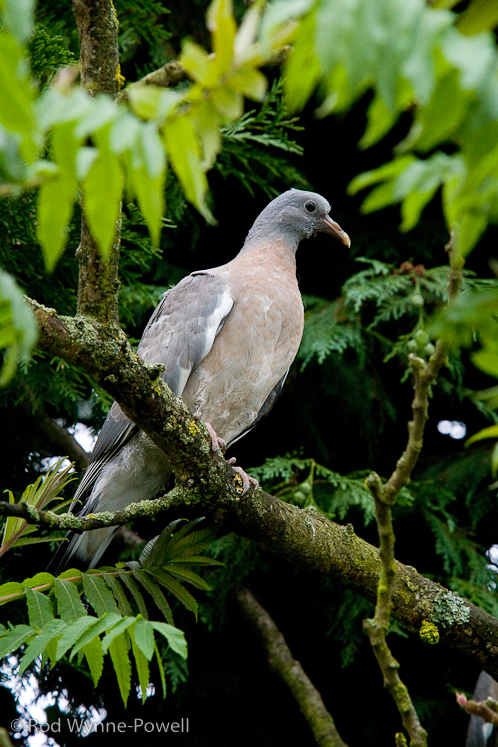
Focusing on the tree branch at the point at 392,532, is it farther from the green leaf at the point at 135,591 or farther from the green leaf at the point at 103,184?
the green leaf at the point at 135,591

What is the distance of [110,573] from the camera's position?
7.68 feet

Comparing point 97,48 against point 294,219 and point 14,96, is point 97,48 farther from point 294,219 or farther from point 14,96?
point 294,219

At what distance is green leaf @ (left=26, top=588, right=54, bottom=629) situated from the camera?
6.28 feet

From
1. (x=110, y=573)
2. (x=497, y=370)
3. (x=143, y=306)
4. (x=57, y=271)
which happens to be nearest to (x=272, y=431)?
(x=143, y=306)

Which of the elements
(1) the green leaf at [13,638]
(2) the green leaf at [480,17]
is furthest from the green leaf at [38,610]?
(2) the green leaf at [480,17]

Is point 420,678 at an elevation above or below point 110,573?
below

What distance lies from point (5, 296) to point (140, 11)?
3248 millimetres

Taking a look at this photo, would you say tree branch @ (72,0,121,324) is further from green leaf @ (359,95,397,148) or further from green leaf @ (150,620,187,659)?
green leaf @ (359,95,397,148)

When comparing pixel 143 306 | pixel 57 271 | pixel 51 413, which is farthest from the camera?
pixel 51 413

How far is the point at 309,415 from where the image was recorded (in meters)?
4.10

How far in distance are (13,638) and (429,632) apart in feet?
4.99

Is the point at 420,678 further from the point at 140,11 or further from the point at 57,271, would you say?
the point at 140,11

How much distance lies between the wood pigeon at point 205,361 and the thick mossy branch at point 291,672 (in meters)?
0.94

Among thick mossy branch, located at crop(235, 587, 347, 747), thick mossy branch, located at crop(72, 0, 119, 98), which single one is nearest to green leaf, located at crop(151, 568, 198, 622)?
thick mossy branch, located at crop(235, 587, 347, 747)
